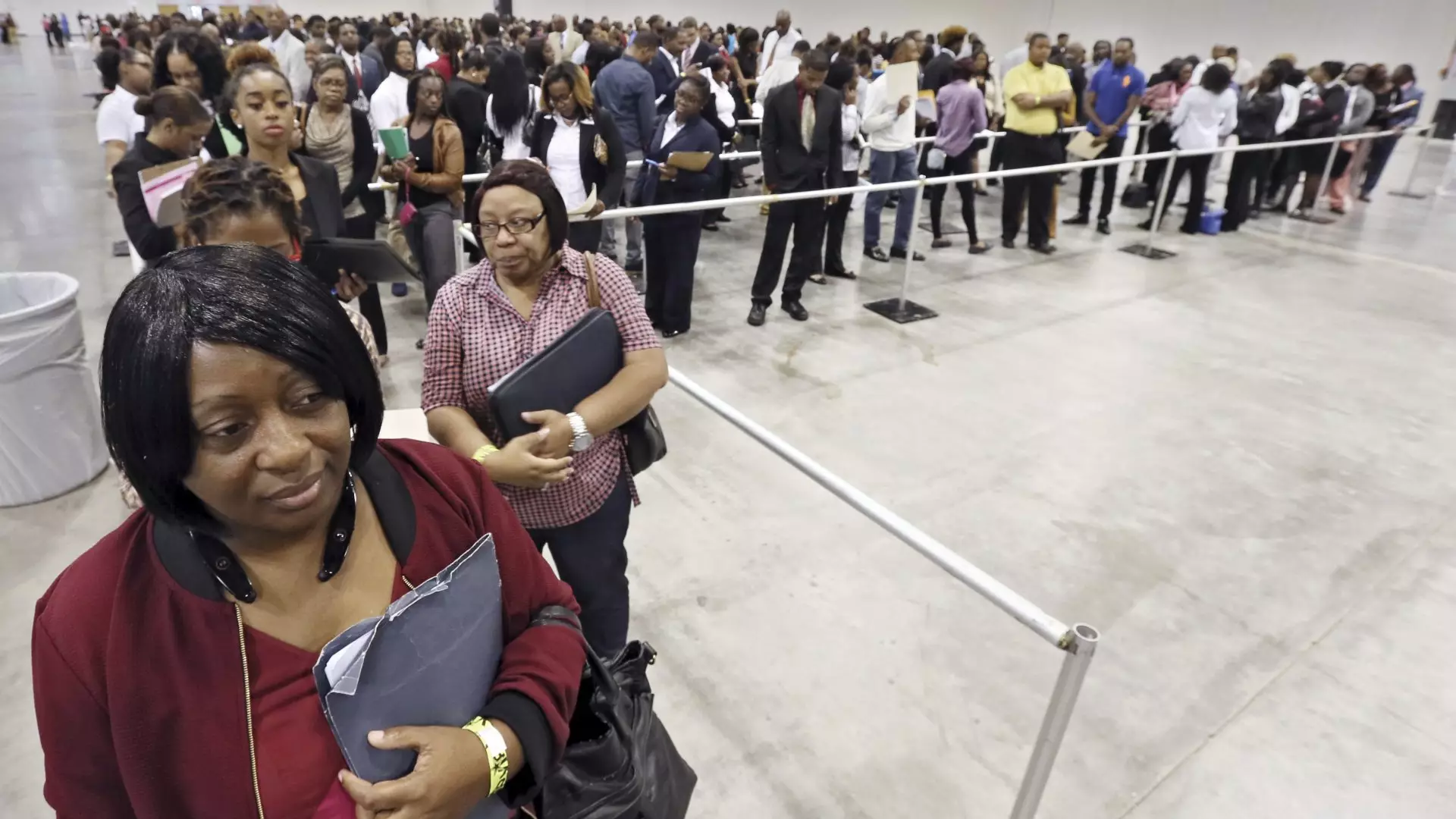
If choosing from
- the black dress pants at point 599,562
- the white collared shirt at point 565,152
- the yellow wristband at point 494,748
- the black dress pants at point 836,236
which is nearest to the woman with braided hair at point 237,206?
the black dress pants at point 599,562

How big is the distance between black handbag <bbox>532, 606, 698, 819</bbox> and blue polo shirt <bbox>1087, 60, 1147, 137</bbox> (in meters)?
8.53

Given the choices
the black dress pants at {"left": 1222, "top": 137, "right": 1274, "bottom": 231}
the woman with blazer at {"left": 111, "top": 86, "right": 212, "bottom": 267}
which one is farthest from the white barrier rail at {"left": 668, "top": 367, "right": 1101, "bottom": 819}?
the black dress pants at {"left": 1222, "top": 137, "right": 1274, "bottom": 231}

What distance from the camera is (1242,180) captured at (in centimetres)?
836

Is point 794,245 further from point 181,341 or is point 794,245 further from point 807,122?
point 181,341

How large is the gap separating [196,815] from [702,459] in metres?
3.04

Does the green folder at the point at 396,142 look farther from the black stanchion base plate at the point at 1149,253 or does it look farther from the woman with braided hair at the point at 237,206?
the black stanchion base plate at the point at 1149,253

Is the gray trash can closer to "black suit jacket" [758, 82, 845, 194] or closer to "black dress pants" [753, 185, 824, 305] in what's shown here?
"black dress pants" [753, 185, 824, 305]

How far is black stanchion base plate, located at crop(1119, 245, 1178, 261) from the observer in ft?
24.6

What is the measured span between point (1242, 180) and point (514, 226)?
8990 millimetres

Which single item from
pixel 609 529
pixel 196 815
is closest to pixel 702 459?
pixel 609 529

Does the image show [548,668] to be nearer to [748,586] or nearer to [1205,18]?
[748,586]

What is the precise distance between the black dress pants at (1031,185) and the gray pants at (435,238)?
194 inches

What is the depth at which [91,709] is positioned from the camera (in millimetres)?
815

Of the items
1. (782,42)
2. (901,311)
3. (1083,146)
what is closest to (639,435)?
(901,311)
